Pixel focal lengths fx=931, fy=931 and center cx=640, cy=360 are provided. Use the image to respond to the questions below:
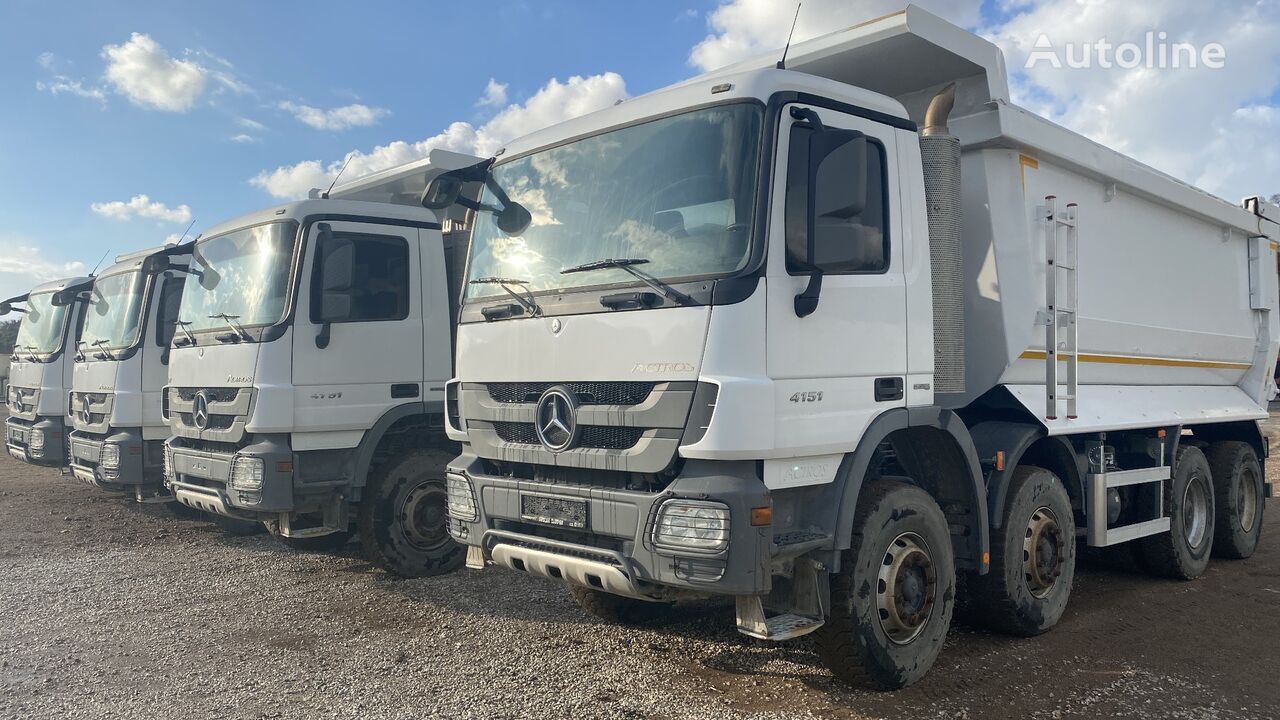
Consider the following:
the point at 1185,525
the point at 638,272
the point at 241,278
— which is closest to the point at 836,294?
the point at 638,272

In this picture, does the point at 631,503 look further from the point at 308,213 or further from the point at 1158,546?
the point at 1158,546

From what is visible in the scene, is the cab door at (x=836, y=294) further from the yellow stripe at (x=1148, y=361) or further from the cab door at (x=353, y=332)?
the cab door at (x=353, y=332)

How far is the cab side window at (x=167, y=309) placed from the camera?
31.9 feet

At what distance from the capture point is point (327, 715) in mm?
4465

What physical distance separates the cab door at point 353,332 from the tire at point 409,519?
424mm

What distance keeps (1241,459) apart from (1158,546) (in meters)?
1.72

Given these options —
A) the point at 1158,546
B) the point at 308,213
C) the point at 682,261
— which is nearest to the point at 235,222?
the point at 308,213

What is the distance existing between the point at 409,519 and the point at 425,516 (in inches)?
5.5

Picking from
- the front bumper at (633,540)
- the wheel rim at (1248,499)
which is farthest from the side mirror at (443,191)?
the wheel rim at (1248,499)

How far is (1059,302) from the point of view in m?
5.83

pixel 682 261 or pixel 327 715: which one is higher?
pixel 682 261

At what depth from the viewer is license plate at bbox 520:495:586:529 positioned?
432 centimetres

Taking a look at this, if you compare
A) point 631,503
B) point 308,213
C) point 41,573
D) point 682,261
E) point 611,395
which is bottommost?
point 41,573

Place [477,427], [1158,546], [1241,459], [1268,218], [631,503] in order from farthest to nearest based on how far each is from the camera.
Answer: [1268,218] → [1241,459] → [1158,546] → [477,427] → [631,503]
